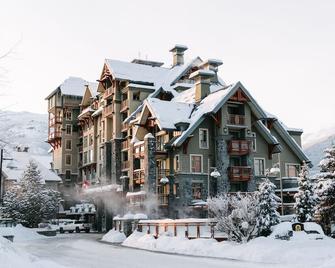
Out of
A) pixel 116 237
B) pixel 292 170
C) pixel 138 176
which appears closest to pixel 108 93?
pixel 138 176

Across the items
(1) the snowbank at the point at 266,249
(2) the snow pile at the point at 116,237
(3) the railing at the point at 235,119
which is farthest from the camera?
(3) the railing at the point at 235,119

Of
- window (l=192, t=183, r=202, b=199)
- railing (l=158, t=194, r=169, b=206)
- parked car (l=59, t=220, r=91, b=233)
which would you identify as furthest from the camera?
parked car (l=59, t=220, r=91, b=233)

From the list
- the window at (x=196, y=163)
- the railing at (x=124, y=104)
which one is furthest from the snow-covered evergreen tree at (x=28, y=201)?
the window at (x=196, y=163)

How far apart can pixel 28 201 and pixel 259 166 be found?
90.4 ft

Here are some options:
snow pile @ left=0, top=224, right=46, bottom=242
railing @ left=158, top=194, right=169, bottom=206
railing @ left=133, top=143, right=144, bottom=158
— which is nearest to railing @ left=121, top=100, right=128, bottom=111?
railing @ left=133, top=143, right=144, bottom=158

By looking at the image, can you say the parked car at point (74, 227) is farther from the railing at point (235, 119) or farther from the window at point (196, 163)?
the railing at point (235, 119)

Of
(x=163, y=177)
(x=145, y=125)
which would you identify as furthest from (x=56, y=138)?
→ (x=163, y=177)

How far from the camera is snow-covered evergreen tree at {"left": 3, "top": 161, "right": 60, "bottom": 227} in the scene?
200 ft

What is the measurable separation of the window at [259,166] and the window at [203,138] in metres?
6.28

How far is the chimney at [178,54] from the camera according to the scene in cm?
6969

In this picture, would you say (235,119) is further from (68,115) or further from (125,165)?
(68,115)

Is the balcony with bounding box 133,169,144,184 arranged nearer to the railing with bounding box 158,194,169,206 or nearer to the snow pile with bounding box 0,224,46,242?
the railing with bounding box 158,194,169,206

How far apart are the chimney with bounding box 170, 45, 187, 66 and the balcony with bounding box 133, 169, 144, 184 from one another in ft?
67.7

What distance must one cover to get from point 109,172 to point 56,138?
21908 mm
